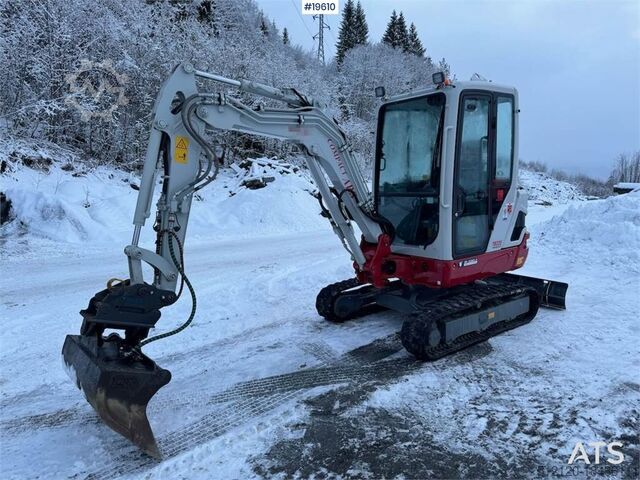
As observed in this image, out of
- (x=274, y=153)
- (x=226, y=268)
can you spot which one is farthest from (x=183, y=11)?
(x=226, y=268)

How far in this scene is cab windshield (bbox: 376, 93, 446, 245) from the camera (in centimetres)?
514

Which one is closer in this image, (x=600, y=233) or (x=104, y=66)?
(x=600, y=233)

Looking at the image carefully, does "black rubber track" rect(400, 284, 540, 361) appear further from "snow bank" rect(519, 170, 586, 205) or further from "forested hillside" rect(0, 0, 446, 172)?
"snow bank" rect(519, 170, 586, 205)

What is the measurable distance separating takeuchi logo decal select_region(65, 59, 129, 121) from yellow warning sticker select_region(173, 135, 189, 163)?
1384 cm

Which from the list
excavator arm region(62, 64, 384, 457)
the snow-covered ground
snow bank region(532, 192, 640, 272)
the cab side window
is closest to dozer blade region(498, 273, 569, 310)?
the snow-covered ground

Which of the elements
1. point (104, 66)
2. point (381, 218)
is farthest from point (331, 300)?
point (104, 66)

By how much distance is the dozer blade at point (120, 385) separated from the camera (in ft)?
10.4

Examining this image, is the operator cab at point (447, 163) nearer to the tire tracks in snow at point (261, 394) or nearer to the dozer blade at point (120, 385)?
the tire tracks in snow at point (261, 394)

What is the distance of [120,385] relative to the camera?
3.22 meters

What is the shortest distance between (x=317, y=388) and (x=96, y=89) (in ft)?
54.3

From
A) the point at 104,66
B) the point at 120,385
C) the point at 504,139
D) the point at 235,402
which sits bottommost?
the point at 235,402

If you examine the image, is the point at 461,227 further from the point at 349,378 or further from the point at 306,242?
the point at 306,242

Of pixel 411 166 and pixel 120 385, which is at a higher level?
pixel 411 166

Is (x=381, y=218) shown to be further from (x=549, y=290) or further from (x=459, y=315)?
(x=549, y=290)
